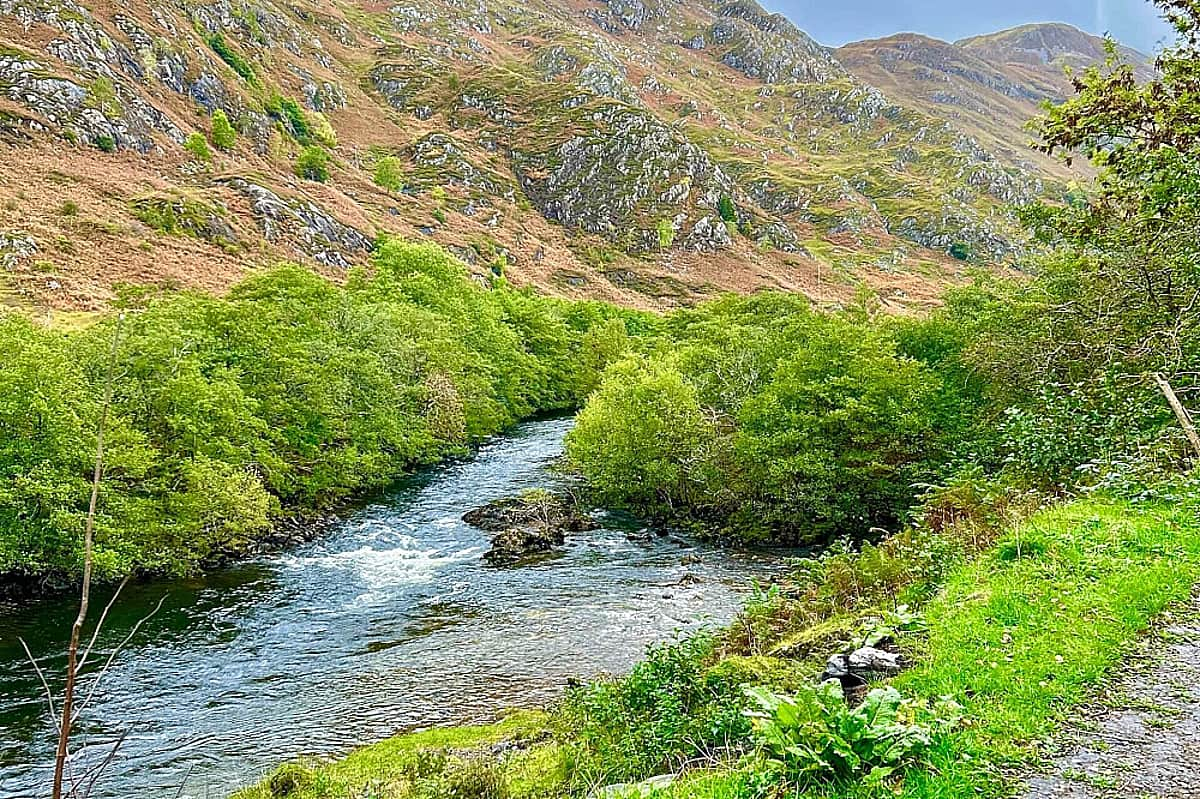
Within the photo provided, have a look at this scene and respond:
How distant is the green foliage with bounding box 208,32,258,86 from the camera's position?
432 feet

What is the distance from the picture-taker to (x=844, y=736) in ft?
19.6

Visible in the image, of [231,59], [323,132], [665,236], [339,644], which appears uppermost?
[231,59]

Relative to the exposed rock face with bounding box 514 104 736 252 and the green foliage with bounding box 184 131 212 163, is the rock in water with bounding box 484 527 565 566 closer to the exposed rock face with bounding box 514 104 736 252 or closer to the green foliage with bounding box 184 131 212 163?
the green foliage with bounding box 184 131 212 163

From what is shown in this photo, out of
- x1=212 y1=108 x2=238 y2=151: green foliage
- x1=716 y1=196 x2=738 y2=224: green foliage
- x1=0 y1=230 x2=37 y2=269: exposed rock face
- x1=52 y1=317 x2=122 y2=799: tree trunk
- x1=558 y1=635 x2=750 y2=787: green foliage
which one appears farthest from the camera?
x1=716 y1=196 x2=738 y2=224: green foliage

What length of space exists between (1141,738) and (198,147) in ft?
360

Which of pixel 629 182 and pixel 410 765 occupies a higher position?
pixel 629 182

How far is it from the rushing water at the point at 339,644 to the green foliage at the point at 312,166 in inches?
3780

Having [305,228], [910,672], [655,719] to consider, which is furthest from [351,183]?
[910,672]

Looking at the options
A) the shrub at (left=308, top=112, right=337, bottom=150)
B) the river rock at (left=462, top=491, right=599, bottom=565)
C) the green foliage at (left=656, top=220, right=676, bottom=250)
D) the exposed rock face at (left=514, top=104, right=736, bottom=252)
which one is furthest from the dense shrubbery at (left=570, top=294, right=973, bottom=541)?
the shrub at (left=308, top=112, right=337, bottom=150)

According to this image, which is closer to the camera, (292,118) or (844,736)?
(844,736)

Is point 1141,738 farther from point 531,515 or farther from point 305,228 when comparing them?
point 305,228

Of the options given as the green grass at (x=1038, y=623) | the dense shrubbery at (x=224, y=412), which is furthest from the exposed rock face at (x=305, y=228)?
the green grass at (x=1038, y=623)

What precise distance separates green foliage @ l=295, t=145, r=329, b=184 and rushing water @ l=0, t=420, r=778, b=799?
96021 mm

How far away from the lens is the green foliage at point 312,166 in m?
114
